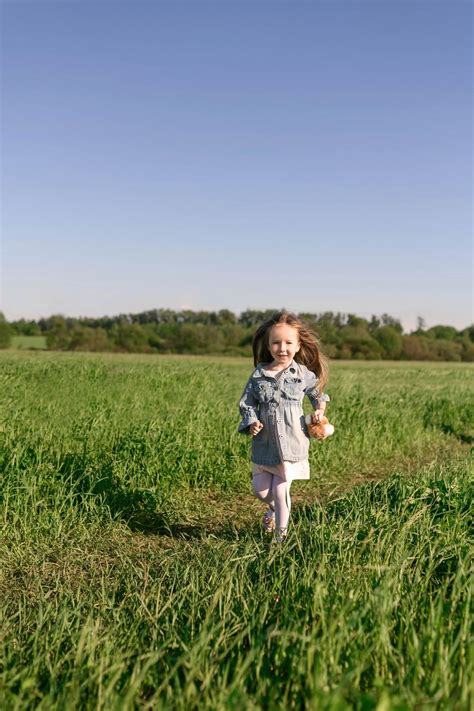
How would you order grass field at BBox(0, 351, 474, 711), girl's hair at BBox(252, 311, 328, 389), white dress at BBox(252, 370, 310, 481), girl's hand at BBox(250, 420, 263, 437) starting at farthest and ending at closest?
girl's hair at BBox(252, 311, 328, 389)
white dress at BBox(252, 370, 310, 481)
girl's hand at BBox(250, 420, 263, 437)
grass field at BBox(0, 351, 474, 711)

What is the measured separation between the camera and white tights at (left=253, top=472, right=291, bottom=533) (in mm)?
5105

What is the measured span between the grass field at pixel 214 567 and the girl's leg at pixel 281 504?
0.27 meters

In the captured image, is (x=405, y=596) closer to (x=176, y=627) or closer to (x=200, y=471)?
(x=176, y=627)

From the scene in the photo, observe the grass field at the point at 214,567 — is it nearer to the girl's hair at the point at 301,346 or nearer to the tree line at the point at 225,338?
the girl's hair at the point at 301,346

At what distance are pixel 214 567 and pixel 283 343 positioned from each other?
1.89 m

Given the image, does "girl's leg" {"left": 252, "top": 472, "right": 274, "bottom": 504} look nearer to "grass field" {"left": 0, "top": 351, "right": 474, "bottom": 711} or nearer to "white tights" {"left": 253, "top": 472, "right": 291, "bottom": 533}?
"white tights" {"left": 253, "top": 472, "right": 291, "bottom": 533}

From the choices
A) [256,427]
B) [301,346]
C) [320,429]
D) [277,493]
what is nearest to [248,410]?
[256,427]

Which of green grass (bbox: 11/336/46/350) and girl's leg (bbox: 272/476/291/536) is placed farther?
green grass (bbox: 11/336/46/350)

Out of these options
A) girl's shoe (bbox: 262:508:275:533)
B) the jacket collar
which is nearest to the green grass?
girl's shoe (bbox: 262:508:275:533)

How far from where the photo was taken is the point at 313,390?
543cm

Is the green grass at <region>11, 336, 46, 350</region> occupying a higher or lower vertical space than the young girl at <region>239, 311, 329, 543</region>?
higher

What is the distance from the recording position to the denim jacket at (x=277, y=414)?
5.14m

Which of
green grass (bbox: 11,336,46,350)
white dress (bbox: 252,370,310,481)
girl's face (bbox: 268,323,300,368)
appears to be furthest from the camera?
green grass (bbox: 11,336,46,350)

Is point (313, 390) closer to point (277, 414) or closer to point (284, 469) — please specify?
point (277, 414)
